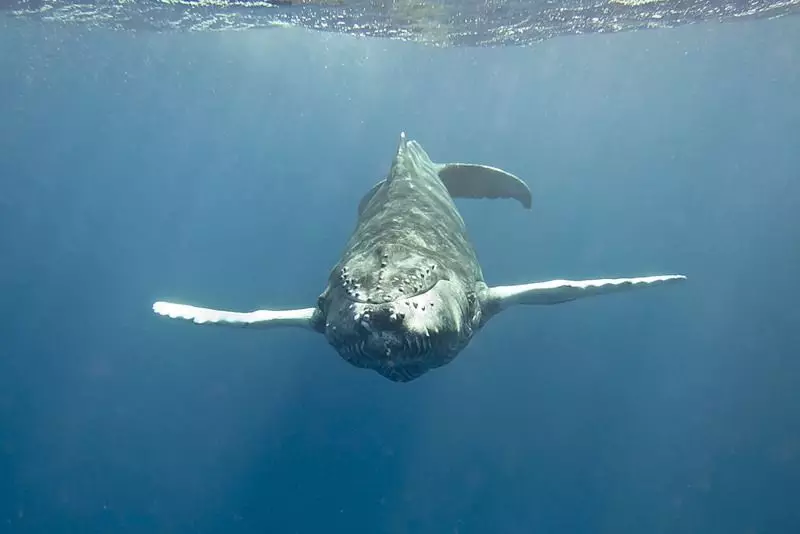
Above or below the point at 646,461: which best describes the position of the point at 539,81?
above

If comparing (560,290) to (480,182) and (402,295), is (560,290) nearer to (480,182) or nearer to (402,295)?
(402,295)

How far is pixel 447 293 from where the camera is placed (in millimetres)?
7074

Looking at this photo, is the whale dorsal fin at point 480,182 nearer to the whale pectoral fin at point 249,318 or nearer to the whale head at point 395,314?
the whale pectoral fin at point 249,318

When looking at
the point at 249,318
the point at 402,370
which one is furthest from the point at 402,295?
the point at 249,318

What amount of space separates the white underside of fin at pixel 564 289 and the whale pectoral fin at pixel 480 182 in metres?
5.58

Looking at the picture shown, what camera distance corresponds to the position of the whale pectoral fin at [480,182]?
46.2ft

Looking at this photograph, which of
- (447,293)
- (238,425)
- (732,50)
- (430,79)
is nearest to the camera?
(447,293)

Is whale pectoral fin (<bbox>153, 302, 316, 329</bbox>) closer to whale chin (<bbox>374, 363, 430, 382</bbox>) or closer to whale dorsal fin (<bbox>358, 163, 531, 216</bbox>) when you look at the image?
whale chin (<bbox>374, 363, 430, 382</bbox>)

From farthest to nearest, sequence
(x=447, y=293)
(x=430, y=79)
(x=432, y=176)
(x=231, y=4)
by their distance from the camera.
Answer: (x=430, y=79) → (x=231, y=4) → (x=432, y=176) → (x=447, y=293)

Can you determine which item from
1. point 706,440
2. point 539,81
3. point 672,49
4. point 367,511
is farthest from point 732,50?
point 367,511

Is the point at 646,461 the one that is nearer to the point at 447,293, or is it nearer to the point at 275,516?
the point at 275,516

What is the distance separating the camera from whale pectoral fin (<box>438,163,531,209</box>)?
14.1 metres

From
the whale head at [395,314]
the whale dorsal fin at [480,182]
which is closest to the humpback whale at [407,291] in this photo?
the whale head at [395,314]

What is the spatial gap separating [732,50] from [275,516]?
47.9m
